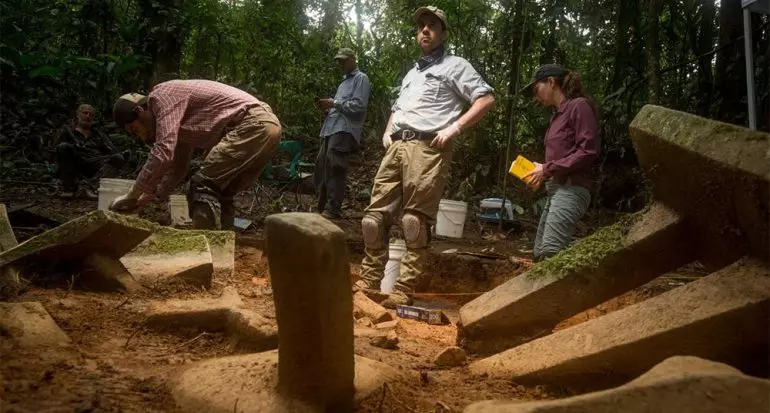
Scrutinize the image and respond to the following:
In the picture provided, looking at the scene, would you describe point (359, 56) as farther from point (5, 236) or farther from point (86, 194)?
point (5, 236)

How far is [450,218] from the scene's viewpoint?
247 inches

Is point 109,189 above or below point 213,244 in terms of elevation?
above

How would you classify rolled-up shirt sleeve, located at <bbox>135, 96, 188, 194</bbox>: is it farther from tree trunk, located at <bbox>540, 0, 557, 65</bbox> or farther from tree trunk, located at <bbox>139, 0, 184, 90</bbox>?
tree trunk, located at <bbox>540, 0, 557, 65</bbox>

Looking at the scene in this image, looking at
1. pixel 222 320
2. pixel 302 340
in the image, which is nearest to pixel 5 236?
pixel 222 320

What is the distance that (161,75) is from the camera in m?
9.51

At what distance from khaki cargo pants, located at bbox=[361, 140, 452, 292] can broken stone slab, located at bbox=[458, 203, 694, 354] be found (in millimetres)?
1129

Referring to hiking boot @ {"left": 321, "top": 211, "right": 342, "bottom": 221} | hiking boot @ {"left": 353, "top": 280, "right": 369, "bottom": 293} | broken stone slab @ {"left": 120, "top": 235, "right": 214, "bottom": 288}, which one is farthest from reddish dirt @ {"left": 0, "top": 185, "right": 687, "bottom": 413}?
hiking boot @ {"left": 321, "top": 211, "right": 342, "bottom": 221}

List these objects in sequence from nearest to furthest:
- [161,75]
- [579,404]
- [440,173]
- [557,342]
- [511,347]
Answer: [579,404] < [557,342] < [511,347] < [440,173] < [161,75]

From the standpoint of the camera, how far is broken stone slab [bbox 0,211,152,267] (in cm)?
260

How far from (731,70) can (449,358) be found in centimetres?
549

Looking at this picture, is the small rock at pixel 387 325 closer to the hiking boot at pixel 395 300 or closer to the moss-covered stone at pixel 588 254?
the hiking boot at pixel 395 300

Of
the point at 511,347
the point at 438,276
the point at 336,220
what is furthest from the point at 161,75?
the point at 511,347

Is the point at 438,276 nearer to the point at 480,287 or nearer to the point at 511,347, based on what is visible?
the point at 480,287

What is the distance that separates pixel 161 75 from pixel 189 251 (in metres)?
7.00
